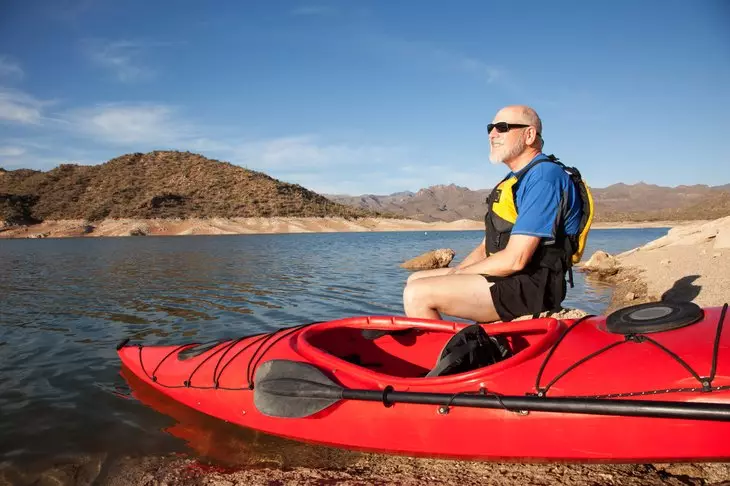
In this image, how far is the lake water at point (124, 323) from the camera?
3975 mm

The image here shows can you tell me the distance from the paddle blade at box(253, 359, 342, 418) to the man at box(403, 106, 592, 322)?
37.9 inches

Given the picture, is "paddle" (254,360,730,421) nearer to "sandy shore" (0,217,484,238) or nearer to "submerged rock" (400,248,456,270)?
"submerged rock" (400,248,456,270)

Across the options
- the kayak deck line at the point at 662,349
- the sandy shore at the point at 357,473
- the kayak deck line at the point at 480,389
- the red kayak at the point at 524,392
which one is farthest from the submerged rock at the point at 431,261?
the kayak deck line at the point at 662,349

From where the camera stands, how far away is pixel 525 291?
3.44m

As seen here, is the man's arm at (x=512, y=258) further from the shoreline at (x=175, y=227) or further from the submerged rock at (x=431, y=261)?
the shoreline at (x=175, y=227)

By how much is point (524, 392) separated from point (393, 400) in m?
0.77

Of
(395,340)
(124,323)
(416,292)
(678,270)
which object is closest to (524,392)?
(416,292)

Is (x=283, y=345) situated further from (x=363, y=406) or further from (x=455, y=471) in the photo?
(x=455, y=471)

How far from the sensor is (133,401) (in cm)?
465

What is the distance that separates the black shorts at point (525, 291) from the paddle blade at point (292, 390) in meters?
1.31

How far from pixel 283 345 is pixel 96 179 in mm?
89020

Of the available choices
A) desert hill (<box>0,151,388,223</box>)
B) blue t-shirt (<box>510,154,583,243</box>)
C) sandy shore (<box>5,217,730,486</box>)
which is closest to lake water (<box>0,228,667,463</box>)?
sandy shore (<box>5,217,730,486</box>)

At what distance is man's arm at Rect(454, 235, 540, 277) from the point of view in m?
3.28

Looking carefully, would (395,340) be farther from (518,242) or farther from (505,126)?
(505,126)
